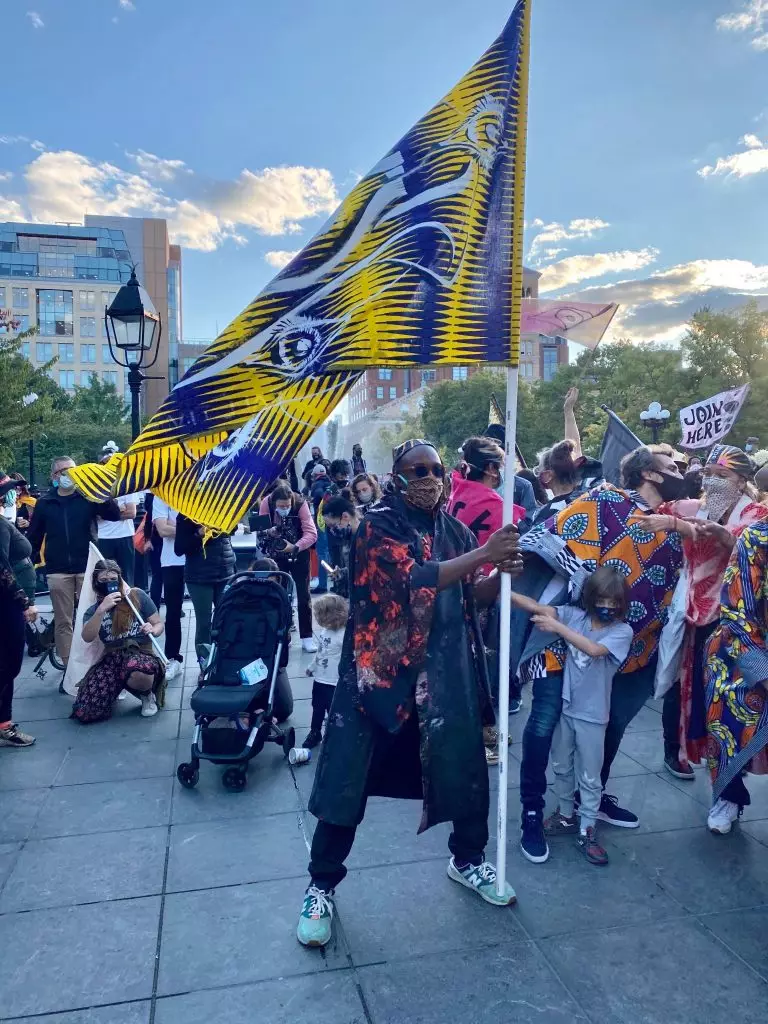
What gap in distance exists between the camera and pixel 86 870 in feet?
12.6

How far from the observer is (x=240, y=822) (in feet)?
14.3

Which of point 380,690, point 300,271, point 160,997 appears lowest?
point 160,997

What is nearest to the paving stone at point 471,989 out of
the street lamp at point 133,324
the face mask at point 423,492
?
the face mask at point 423,492

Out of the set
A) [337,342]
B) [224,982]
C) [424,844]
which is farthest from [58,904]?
[337,342]

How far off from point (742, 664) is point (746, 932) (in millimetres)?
1173

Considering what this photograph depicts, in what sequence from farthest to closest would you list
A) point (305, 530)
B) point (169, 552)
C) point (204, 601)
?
1. point (305, 530)
2. point (169, 552)
3. point (204, 601)

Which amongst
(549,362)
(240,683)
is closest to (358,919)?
(240,683)

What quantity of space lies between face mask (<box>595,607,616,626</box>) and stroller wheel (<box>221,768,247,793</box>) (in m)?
2.44

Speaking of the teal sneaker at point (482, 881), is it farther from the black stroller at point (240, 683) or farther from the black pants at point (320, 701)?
the black pants at point (320, 701)

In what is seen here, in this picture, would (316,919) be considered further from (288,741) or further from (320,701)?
(320,701)

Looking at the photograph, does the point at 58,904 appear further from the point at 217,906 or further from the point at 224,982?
the point at 224,982

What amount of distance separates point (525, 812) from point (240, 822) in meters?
1.60

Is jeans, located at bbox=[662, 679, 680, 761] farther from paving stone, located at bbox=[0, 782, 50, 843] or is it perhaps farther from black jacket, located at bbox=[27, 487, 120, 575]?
black jacket, located at bbox=[27, 487, 120, 575]

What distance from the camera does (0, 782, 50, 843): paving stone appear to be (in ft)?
14.0
